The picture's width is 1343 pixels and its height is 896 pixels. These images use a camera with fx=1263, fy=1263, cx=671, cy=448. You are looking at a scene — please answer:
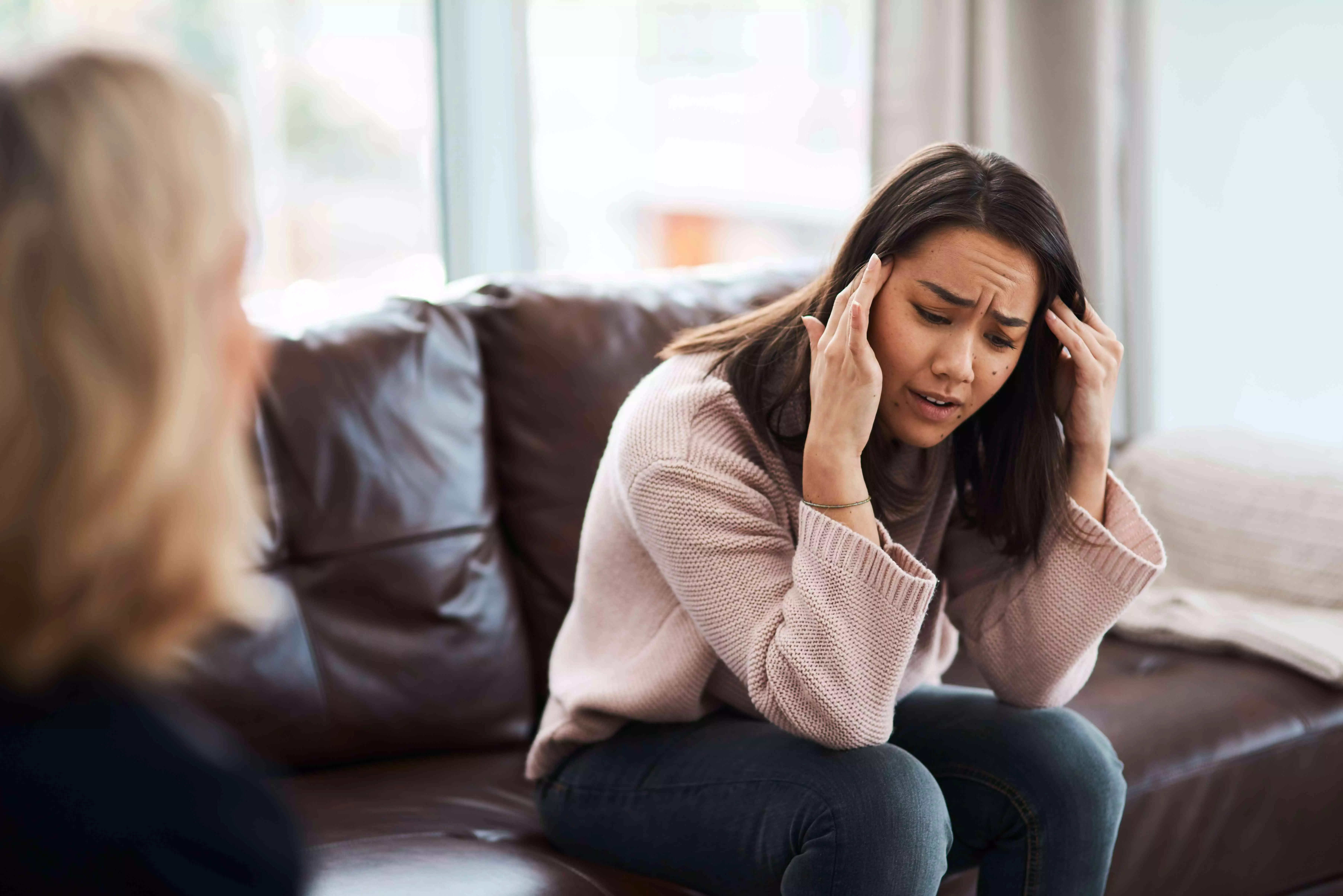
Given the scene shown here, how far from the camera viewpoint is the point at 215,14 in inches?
89.0

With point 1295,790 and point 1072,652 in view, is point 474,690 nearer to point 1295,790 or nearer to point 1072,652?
point 1072,652

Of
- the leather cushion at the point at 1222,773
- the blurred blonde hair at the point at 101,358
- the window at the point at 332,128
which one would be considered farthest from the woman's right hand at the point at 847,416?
the window at the point at 332,128

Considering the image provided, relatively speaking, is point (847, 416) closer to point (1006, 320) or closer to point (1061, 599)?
point (1006, 320)

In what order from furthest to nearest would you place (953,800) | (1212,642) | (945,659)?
(1212,642) → (945,659) → (953,800)

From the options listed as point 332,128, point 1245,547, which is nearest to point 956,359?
point 1245,547

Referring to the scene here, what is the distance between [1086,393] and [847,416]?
33 centimetres

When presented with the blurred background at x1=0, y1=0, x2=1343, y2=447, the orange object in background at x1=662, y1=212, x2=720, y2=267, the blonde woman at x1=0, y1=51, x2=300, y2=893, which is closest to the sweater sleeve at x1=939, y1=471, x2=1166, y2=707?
the blonde woman at x1=0, y1=51, x2=300, y2=893

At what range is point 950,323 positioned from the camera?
128 centimetres

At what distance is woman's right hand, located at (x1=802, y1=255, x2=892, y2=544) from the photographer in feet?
4.07

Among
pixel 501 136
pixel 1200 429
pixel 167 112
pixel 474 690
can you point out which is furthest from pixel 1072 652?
pixel 501 136

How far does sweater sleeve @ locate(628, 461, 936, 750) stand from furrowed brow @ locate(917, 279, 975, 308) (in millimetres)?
241

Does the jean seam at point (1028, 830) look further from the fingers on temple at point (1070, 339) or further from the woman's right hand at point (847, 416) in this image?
the fingers on temple at point (1070, 339)

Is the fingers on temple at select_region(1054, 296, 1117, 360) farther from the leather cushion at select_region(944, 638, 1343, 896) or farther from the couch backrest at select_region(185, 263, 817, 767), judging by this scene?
the couch backrest at select_region(185, 263, 817, 767)

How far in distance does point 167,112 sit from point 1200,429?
1956mm
